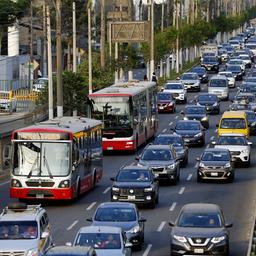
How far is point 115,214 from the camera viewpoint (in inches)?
1254

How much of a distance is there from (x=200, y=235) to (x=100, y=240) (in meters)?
3.33

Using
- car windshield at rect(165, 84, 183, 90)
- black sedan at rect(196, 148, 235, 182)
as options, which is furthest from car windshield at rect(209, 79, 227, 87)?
black sedan at rect(196, 148, 235, 182)

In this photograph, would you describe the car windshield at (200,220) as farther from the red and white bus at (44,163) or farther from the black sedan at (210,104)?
the black sedan at (210,104)

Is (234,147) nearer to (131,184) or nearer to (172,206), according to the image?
(172,206)

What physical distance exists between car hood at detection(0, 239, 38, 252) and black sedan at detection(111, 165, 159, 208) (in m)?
10.9

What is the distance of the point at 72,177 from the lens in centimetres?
4012

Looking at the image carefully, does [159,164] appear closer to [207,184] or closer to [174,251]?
[207,184]

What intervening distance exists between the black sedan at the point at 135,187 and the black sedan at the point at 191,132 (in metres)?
19.9

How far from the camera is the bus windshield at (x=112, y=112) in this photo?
56.3 m

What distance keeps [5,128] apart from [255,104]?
83.0 feet

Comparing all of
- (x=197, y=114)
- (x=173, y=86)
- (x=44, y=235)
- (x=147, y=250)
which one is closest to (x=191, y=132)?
(x=197, y=114)

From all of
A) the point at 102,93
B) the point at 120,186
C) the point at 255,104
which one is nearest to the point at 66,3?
the point at 255,104

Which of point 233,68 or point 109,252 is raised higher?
point 233,68

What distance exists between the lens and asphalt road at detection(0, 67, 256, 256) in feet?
110
